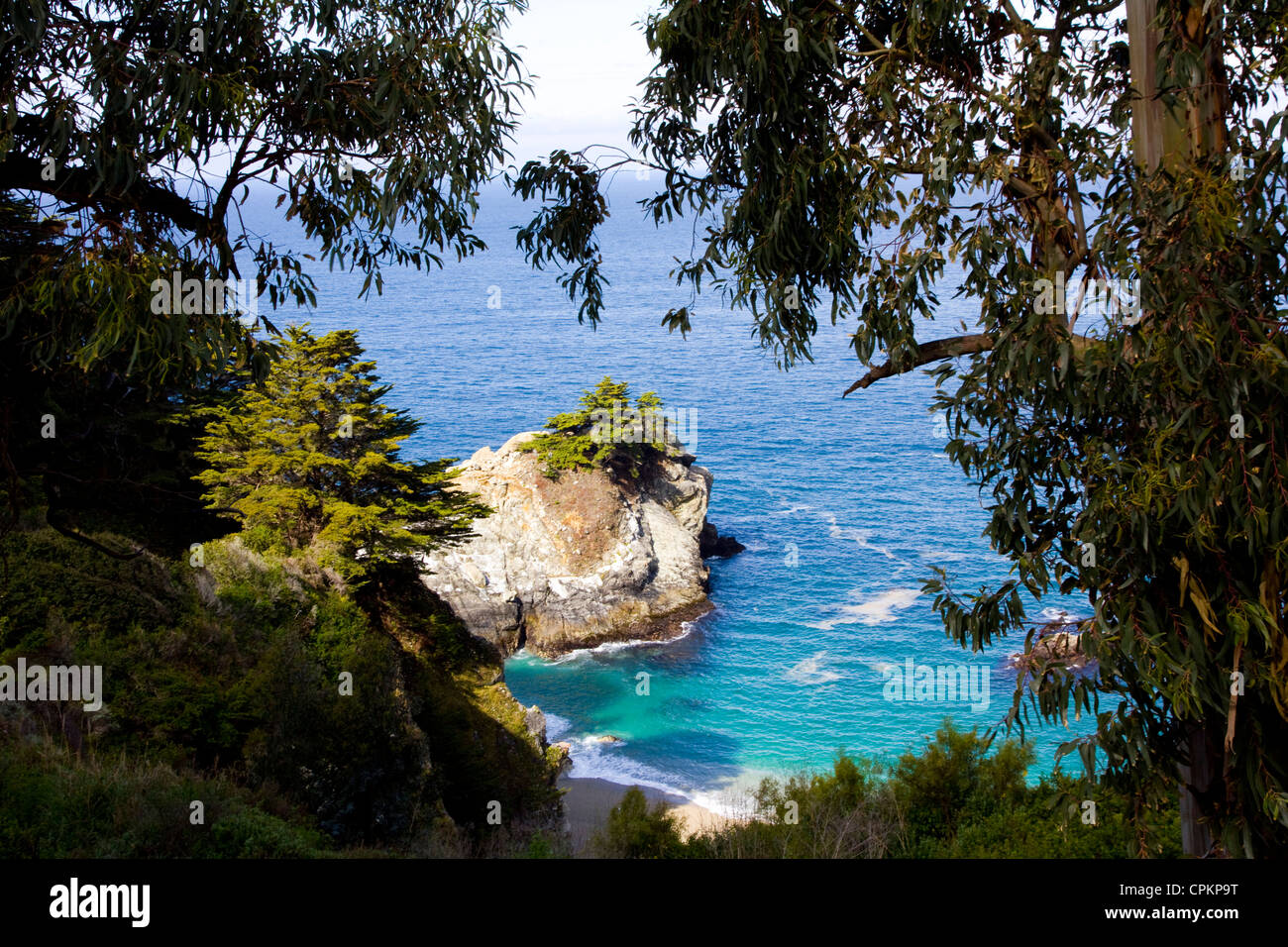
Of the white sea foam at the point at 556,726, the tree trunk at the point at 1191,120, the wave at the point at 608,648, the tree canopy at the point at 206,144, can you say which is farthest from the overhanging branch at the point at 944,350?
the wave at the point at 608,648

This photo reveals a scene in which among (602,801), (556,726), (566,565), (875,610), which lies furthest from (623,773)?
(875,610)

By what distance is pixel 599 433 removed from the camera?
4553cm

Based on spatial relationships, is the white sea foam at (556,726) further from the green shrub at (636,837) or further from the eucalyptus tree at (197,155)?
the eucalyptus tree at (197,155)

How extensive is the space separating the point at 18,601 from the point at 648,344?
77.8 metres

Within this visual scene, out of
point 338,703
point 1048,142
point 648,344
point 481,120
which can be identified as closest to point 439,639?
point 338,703

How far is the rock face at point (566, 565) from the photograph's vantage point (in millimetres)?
42312

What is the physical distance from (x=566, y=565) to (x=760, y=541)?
12102 millimetres

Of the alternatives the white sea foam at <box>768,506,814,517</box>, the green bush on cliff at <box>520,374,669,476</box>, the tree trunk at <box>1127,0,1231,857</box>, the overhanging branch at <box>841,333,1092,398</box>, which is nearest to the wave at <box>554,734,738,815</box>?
the green bush on cliff at <box>520,374,669,476</box>

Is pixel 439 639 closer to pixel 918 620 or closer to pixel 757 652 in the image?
pixel 757 652

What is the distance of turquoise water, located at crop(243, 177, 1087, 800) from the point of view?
3503 cm

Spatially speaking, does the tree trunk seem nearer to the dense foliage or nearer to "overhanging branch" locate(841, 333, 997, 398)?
"overhanging branch" locate(841, 333, 997, 398)

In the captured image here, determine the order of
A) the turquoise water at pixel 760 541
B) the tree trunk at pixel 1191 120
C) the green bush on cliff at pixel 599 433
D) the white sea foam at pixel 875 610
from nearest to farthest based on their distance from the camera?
the tree trunk at pixel 1191 120, the turquoise water at pixel 760 541, the white sea foam at pixel 875 610, the green bush on cliff at pixel 599 433

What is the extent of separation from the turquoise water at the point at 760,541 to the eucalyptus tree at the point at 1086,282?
85.3ft

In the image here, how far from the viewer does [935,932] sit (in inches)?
220
